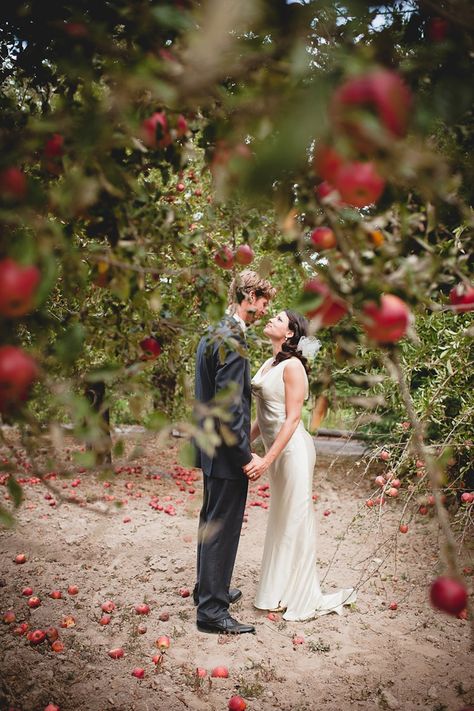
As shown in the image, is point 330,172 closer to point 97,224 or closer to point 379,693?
point 97,224

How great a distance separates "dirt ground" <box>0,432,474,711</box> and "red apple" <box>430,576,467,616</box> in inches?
25.5

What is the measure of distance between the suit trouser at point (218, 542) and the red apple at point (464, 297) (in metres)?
1.76

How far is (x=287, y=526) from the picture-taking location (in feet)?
11.0

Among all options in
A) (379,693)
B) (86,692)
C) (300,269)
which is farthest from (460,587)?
(86,692)

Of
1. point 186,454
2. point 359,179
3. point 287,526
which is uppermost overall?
point 359,179

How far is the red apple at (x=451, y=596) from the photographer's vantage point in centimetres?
94

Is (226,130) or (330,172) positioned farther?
(226,130)

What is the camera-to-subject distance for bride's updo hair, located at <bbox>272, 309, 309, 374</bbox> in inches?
125

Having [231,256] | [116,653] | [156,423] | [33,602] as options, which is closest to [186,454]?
[156,423]

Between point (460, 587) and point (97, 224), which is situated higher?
point (97, 224)

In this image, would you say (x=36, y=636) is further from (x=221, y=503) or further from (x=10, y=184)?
(x=10, y=184)

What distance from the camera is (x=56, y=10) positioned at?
1420 mm

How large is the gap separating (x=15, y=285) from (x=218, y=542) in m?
2.39

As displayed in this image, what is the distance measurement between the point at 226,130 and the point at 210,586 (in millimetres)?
2580
